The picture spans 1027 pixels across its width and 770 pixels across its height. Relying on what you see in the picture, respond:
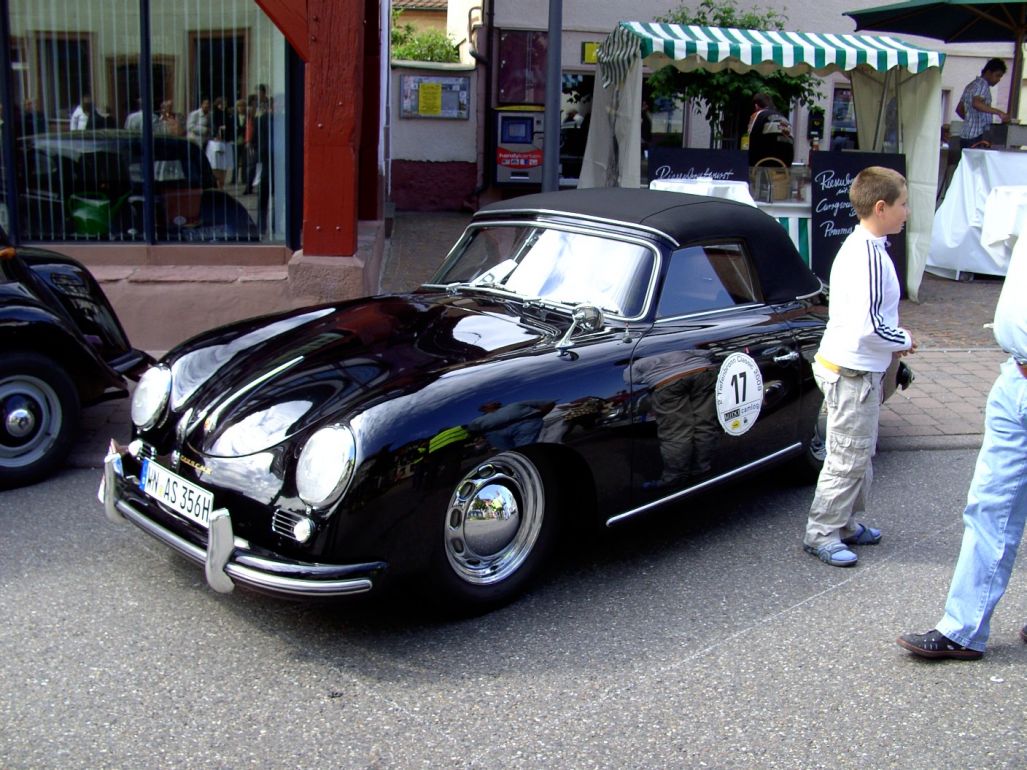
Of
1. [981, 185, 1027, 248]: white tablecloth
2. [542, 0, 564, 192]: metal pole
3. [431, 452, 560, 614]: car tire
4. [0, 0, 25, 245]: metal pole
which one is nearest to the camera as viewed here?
[431, 452, 560, 614]: car tire

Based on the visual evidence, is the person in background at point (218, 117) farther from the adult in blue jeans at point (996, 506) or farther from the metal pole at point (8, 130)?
the adult in blue jeans at point (996, 506)

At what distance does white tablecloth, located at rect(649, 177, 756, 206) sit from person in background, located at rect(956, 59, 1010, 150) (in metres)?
4.51

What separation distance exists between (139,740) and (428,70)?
14.3 meters

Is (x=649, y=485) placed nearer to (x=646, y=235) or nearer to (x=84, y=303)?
(x=646, y=235)

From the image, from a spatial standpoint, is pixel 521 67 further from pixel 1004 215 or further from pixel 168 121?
pixel 168 121

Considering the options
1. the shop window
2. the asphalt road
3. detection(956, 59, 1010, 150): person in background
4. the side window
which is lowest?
the asphalt road

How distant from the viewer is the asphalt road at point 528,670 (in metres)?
3.00

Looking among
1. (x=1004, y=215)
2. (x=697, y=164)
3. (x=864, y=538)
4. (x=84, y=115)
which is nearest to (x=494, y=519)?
(x=864, y=538)

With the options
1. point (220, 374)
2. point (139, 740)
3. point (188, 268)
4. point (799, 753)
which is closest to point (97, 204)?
point (188, 268)

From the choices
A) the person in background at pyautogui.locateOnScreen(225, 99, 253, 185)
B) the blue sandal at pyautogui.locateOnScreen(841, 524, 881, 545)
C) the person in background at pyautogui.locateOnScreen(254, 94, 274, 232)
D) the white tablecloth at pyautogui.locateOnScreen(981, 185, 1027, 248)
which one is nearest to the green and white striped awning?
the white tablecloth at pyautogui.locateOnScreen(981, 185, 1027, 248)

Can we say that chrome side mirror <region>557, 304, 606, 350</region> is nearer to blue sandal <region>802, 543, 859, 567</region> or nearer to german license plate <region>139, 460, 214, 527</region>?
blue sandal <region>802, 543, 859, 567</region>

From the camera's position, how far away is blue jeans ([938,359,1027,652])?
3.39 meters

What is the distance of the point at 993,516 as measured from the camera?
3.46 meters

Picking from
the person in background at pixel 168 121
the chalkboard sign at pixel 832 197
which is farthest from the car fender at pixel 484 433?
the chalkboard sign at pixel 832 197
